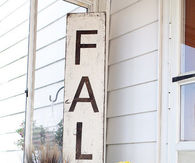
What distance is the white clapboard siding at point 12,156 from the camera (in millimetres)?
2213

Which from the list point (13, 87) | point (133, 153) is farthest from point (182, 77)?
point (13, 87)

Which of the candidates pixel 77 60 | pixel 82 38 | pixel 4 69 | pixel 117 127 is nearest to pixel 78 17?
pixel 82 38

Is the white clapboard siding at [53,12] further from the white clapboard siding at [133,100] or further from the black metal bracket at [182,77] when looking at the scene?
the black metal bracket at [182,77]

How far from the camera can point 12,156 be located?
7.34 feet

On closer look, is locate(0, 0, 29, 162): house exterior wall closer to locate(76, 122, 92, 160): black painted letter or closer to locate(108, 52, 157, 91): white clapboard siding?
locate(76, 122, 92, 160): black painted letter

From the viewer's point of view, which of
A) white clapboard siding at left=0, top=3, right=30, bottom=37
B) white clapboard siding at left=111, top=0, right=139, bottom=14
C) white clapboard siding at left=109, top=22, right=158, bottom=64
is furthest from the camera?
white clapboard siding at left=111, top=0, right=139, bottom=14

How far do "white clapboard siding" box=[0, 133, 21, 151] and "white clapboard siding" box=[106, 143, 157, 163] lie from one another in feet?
2.05

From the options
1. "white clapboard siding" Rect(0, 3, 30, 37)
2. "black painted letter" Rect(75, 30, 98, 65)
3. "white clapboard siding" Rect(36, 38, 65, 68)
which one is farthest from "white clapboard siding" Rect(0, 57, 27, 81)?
"black painted letter" Rect(75, 30, 98, 65)

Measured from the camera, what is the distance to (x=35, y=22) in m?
2.42

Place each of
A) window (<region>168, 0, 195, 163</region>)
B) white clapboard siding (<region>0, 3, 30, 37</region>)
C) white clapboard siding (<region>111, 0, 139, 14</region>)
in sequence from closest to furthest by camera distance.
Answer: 1. window (<region>168, 0, 195, 163</region>)
2. white clapboard siding (<region>0, 3, 30, 37</region>)
3. white clapboard siding (<region>111, 0, 139, 14</region>)

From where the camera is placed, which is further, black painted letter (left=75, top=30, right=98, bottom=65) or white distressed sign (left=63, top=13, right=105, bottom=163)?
black painted letter (left=75, top=30, right=98, bottom=65)

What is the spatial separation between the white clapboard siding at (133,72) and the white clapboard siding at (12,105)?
0.61 meters

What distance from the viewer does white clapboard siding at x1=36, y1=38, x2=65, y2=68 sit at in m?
2.45

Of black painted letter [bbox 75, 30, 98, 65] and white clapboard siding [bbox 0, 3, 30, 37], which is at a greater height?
white clapboard siding [bbox 0, 3, 30, 37]
